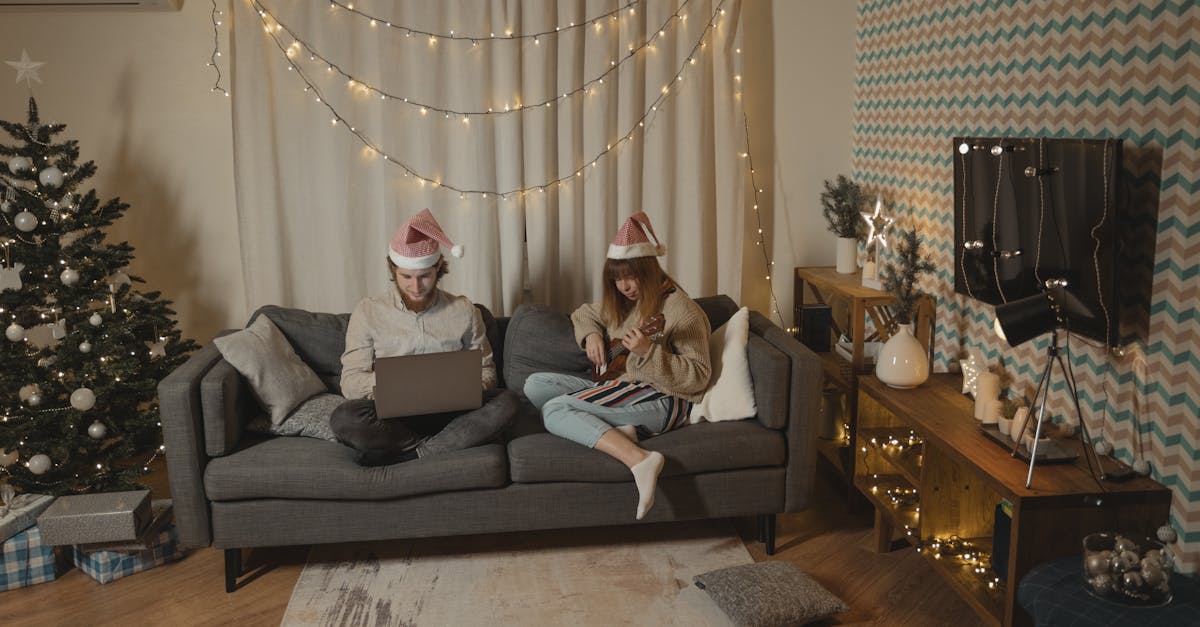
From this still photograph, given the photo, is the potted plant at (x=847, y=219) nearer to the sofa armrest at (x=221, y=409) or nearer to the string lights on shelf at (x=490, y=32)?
the string lights on shelf at (x=490, y=32)

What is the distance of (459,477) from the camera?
294cm

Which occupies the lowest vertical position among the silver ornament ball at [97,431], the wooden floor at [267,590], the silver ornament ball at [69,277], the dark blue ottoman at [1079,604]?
the wooden floor at [267,590]

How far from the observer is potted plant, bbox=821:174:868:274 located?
3893mm

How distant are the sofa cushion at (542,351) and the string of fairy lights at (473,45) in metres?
0.65

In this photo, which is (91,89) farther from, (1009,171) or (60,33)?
(1009,171)

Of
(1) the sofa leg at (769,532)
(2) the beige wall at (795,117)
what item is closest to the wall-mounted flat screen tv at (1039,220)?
(1) the sofa leg at (769,532)

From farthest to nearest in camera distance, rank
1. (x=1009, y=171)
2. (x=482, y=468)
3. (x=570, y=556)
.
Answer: (x=570, y=556) < (x=482, y=468) < (x=1009, y=171)

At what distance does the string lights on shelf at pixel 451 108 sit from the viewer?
379 centimetres

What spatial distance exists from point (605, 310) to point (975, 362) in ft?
4.08

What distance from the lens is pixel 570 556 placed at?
315 cm

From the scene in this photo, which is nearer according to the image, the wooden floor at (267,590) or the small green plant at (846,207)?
the wooden floor at (267,590)

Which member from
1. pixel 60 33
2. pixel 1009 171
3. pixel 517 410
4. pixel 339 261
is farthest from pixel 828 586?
pixel 60 33

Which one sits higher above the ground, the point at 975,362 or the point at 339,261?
the point at 339,261

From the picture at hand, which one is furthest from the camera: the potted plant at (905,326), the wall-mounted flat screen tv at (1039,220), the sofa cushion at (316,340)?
the sofa cushion at (316,340)
